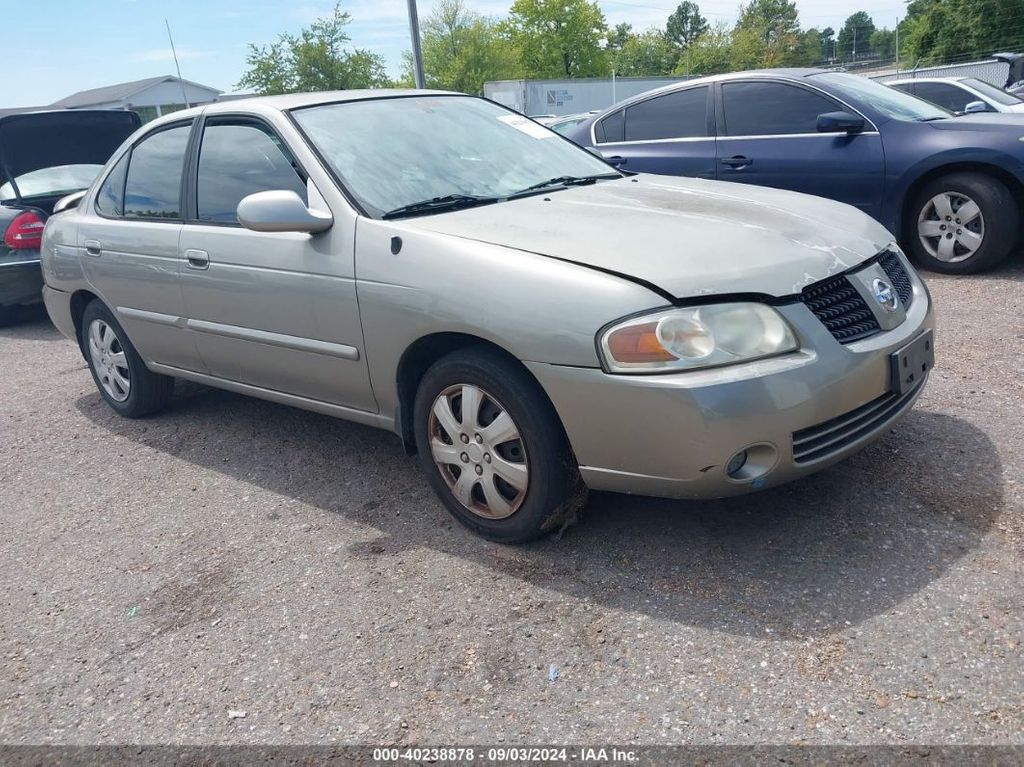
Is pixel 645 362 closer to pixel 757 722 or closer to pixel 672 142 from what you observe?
pixel 757 722

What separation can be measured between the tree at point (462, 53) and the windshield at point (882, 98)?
52.4m

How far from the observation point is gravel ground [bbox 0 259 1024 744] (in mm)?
2312

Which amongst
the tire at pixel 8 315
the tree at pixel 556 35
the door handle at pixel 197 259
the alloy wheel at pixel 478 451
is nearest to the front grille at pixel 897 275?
the alloy wheel at pixel 478 451

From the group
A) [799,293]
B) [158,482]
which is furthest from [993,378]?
[158,482]

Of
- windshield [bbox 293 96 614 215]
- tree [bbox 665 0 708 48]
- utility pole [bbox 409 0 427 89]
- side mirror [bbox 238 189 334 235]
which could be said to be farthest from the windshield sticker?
tree [bbox 665 0 708 48]

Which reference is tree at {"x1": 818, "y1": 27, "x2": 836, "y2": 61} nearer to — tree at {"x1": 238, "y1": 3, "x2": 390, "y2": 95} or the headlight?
tree at {"x1": 238, "y1": 3, "x2": 390, "y2": 95}

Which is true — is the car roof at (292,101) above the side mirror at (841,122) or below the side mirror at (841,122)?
above

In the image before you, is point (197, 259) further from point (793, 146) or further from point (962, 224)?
point (962, 224)

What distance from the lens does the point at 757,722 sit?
2.20m

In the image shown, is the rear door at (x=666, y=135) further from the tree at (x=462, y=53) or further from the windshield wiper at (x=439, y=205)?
the tree at (x=462, y=53)

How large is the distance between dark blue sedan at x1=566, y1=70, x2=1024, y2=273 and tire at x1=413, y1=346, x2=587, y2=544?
444cm

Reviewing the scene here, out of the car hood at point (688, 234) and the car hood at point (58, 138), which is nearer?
the car hood at point (688, 234)

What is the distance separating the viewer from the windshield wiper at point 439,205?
3.42 metres

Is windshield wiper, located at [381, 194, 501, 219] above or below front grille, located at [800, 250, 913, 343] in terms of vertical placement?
above
